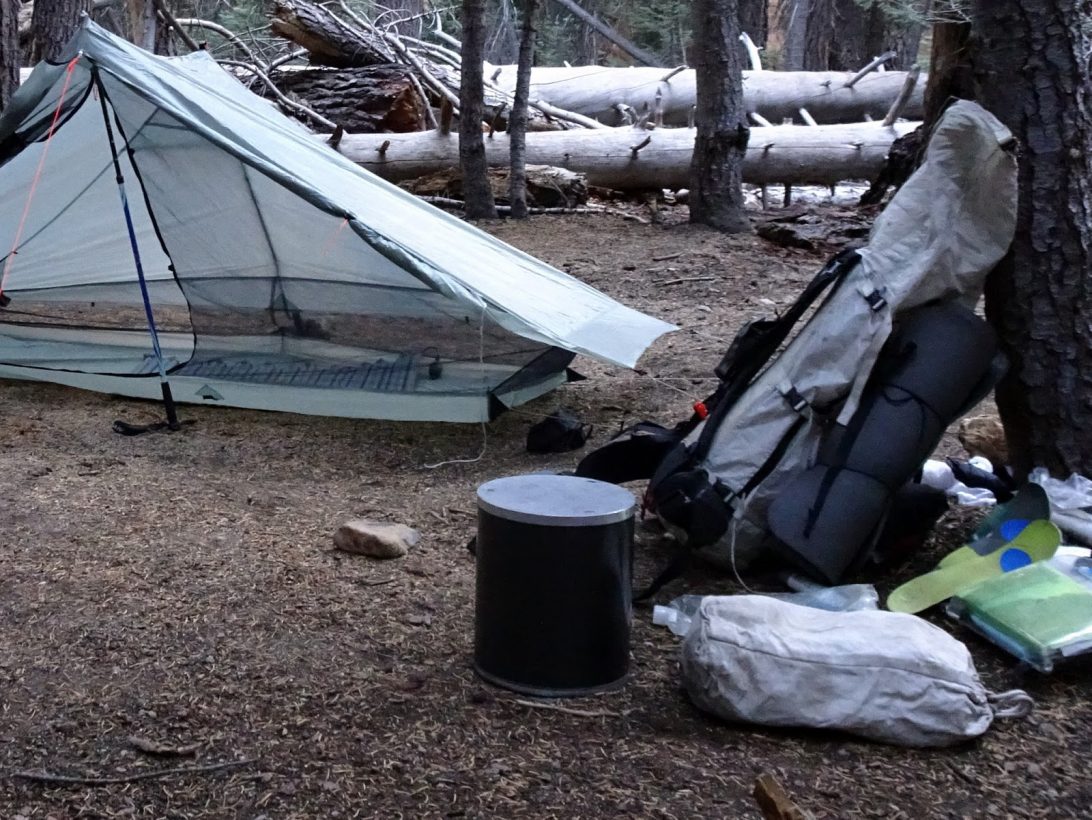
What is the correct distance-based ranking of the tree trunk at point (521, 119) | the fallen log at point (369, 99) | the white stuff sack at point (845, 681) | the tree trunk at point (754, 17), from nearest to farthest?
the white stuff sack at point (845, 681) → the tree trunk at point (521, 119) → the fallen log at point (369, 99) → the tree trunk at point (754, 17)

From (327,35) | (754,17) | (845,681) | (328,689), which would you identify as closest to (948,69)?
(845,681)

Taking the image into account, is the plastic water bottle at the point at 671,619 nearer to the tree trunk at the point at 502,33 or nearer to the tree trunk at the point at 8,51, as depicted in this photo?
the tree trunk at the point at 8,51

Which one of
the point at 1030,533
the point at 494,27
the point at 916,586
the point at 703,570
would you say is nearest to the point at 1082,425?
the point at 1030,533

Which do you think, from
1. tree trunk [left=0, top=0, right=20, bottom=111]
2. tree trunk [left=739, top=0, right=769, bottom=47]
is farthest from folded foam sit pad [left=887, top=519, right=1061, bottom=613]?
tree trunk [left=739, top=0, right=769, bottom=47]

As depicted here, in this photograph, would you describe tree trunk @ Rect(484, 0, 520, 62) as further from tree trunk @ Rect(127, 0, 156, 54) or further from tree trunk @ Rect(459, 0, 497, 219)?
tree trunk @ Rect(459, 0, 497, 219)

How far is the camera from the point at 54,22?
6879 mm

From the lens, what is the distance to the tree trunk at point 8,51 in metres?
5.52

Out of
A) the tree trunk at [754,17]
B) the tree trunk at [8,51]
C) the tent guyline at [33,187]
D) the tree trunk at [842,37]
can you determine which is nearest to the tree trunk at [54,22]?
the tree trunk at [8,51]

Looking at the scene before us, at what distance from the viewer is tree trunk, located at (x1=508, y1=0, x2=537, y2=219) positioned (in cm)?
769

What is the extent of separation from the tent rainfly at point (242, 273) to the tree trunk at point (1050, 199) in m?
1.54

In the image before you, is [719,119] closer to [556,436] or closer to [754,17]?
[556,436]

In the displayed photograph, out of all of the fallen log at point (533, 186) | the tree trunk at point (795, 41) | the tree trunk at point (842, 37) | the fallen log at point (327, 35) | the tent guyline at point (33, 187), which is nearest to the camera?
the tent guyline at point (33, 187)

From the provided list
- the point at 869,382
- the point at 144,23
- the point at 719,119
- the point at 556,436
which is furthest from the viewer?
the point at 144,23

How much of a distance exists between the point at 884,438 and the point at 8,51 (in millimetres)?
5010
